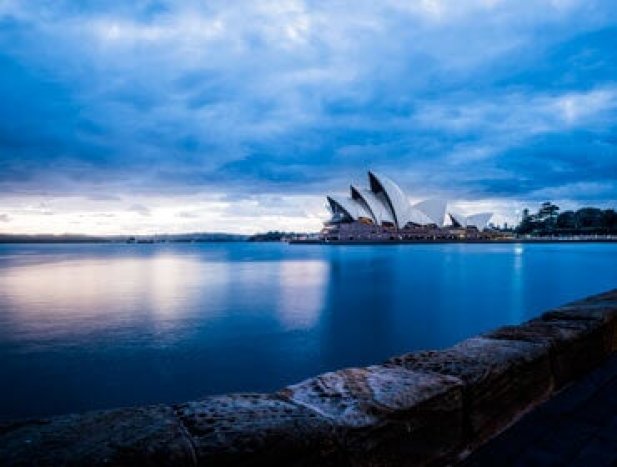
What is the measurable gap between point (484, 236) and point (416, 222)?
91.0ft

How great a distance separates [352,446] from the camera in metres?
1.25

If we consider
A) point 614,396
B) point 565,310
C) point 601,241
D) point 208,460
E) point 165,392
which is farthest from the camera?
point 601,241

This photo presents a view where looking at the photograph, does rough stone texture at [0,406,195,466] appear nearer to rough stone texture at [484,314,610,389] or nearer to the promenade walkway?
the promenade walkway

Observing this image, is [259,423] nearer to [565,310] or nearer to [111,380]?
[565,310]

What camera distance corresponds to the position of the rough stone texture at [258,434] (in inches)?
42.4

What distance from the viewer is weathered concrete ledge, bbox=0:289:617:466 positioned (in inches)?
41.2

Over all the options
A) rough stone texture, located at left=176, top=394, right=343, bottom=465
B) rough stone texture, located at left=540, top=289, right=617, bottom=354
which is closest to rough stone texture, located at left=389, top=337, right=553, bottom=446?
rough stone texture, located at left=176, top=394, right=343, bottom=465

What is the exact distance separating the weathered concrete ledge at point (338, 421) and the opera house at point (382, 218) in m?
66.2

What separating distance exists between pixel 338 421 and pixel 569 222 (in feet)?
449

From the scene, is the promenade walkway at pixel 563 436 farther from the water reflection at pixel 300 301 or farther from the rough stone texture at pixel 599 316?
the water reflection at pixel 300 301

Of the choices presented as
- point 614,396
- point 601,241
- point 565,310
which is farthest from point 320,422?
point 601,241

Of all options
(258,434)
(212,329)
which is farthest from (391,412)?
(212,329)

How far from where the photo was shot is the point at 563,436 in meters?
1.66

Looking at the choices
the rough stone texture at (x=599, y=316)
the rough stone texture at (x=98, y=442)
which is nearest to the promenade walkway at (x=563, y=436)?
the rough stone texture at (x=599, y=316)
